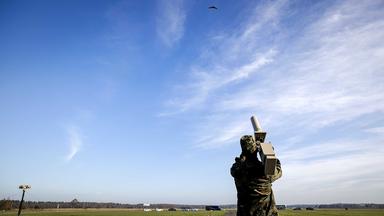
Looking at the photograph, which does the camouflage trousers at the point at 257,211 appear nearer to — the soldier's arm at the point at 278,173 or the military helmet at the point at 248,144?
the soldier's arm at the point at 278,173

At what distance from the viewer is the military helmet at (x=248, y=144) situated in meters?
7.96

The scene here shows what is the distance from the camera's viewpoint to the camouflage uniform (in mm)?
7656

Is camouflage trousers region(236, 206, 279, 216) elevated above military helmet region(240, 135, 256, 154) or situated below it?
below

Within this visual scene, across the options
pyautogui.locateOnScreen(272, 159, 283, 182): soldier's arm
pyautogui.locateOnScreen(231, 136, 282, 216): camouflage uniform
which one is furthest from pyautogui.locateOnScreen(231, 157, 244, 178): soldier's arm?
pyautogui.locateOnScreen(272, 159, 283, 182): soldier's arm

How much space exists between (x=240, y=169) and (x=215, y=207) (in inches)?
5019

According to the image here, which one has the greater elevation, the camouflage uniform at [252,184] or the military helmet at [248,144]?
the military helmet at [248,144]

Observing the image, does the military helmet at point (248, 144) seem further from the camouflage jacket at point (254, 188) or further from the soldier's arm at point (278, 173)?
the soldier's arm at point (278, 173)

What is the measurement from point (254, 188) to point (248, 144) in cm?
101

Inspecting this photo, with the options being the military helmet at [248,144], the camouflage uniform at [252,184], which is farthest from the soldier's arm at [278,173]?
the military helmet at [248,144]

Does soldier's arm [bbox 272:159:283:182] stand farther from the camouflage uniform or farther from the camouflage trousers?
the camouflage trousers

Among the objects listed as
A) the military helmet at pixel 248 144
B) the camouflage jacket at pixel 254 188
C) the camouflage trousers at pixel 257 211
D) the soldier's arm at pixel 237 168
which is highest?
the military helmet at pixel 248 144

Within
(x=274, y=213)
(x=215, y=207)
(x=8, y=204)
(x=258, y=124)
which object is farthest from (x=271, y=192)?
(x=215, y=207)

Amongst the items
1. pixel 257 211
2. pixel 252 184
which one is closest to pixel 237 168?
pixel 252 184

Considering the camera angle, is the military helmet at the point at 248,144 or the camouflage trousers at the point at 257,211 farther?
the military helmet at the point at 248,144
